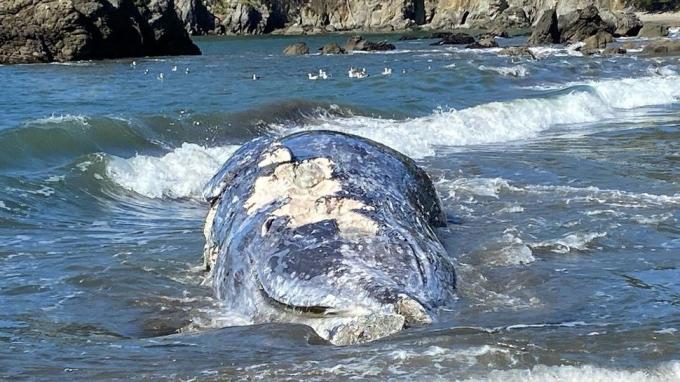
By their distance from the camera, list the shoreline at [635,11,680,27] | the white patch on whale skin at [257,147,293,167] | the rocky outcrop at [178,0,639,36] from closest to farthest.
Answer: the white patch on whale skin at [257,147,293,167], the shoreline at [635,11,680,27], the rocky outcrop at [178,0,639,36]

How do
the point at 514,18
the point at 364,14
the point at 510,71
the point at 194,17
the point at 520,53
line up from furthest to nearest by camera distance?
the point at 364,14 < the point at 194,17 < the point at 514,18 < the point at 520,53 < the point at 510,71

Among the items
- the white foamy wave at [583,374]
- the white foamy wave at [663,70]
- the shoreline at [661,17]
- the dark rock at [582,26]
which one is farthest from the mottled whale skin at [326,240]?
the shoreline at [661,17]

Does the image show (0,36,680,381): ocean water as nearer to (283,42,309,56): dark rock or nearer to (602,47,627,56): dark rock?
(602,47,627,56): dark rock

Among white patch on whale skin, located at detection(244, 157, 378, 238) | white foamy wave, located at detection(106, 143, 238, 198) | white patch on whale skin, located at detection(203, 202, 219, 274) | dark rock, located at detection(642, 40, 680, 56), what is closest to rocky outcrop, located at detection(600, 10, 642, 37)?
dark rock, located at detection(642, 40, 680, 56)

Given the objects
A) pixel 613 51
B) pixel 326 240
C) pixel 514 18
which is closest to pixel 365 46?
pixel 613 51

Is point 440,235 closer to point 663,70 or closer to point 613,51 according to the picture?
point 663,70

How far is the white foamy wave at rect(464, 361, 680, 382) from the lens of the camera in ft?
12.9

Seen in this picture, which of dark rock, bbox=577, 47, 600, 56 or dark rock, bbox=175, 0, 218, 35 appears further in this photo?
dark rock, bbox=175, 0, 218, 35

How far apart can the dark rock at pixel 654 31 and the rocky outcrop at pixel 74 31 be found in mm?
28529

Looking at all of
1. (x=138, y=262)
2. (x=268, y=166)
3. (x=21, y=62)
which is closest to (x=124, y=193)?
(x=138, y=262)

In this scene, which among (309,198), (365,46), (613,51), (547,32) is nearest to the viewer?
(309,198)

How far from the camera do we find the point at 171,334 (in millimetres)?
5180

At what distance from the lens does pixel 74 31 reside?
46.2m

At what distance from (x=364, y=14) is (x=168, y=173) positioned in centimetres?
9697
